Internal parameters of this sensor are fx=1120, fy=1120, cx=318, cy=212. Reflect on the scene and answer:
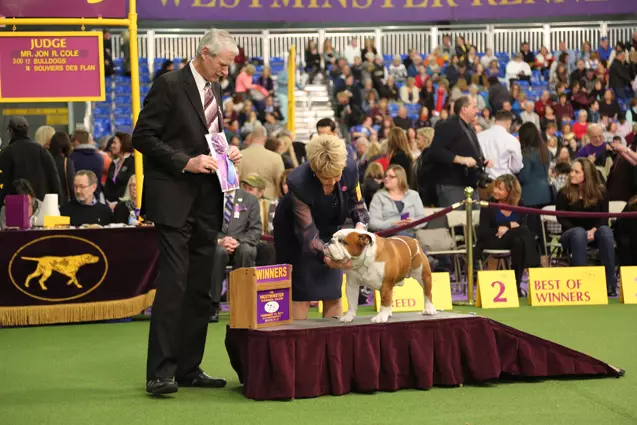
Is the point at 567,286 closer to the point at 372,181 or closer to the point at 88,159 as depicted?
the point at 372,181

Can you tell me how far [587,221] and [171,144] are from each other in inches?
240

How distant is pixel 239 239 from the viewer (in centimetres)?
926

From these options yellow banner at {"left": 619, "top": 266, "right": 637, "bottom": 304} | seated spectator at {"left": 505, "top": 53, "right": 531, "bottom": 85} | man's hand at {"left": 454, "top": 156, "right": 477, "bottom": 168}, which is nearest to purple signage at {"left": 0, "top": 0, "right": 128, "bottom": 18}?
man's hand at {"left": 454, "top": 156, "right": 477, "bottom": 168}

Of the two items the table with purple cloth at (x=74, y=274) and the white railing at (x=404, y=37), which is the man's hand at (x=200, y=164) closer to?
the table with purple cloth at (x=74, y=274)

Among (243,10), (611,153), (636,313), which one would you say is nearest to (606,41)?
(243,10)

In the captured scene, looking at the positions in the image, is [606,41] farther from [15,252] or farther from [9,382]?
[9,382]

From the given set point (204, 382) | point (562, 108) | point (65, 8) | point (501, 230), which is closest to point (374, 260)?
point (204, 382)

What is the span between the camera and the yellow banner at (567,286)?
9.62m

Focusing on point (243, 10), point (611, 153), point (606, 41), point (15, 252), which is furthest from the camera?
point (606, 41)

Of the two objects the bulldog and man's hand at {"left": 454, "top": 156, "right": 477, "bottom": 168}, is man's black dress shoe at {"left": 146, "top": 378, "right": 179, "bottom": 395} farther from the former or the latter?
man's hand at {"left": 454, "top": 156, "right": 477, "bottom": 168}

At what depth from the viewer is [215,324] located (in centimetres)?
876

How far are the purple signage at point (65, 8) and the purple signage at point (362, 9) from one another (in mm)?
9356

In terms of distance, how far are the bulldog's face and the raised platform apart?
36 centimetres

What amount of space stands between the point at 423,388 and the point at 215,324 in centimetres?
334
